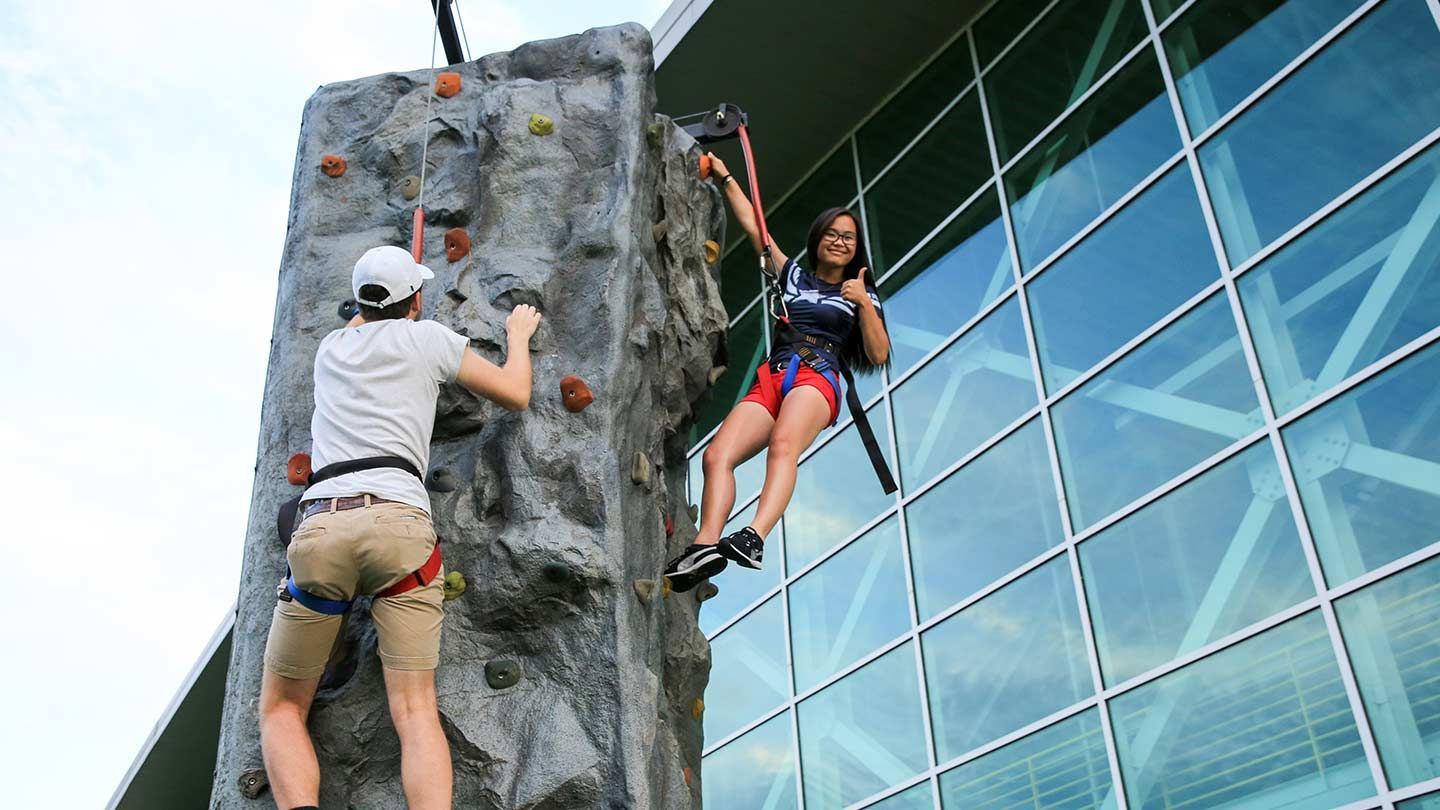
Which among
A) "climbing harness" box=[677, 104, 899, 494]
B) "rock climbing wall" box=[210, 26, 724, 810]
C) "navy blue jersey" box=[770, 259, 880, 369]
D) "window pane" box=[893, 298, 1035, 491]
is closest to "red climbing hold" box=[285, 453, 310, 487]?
"rock climbing wall" box=[210, 26, 724, 810]

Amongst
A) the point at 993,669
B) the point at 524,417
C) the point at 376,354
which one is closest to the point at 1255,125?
the point at 993,669

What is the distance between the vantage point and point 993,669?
10844 mm

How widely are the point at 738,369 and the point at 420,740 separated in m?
11.9

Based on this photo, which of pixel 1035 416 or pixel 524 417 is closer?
pixel 524 417

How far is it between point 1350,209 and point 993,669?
4009 mm

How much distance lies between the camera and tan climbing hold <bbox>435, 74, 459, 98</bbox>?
635 cm

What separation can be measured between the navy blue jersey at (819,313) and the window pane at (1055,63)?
6.10 meters

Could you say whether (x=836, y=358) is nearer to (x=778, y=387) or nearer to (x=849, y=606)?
(x=778, y=387)

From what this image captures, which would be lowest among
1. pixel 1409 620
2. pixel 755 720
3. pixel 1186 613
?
pixel 1409 620

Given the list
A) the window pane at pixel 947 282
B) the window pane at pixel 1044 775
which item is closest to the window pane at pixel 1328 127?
the window pane at pixel 947 282

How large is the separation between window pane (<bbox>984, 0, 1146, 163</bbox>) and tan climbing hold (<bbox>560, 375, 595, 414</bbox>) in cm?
795

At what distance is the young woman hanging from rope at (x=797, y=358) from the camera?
6.08 metres

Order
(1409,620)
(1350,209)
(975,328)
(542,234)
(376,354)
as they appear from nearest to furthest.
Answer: (376,354)
(542,234)
(1409,620)
(1350,209)
(975,328)

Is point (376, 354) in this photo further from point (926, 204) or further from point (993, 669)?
point (926, 204)
